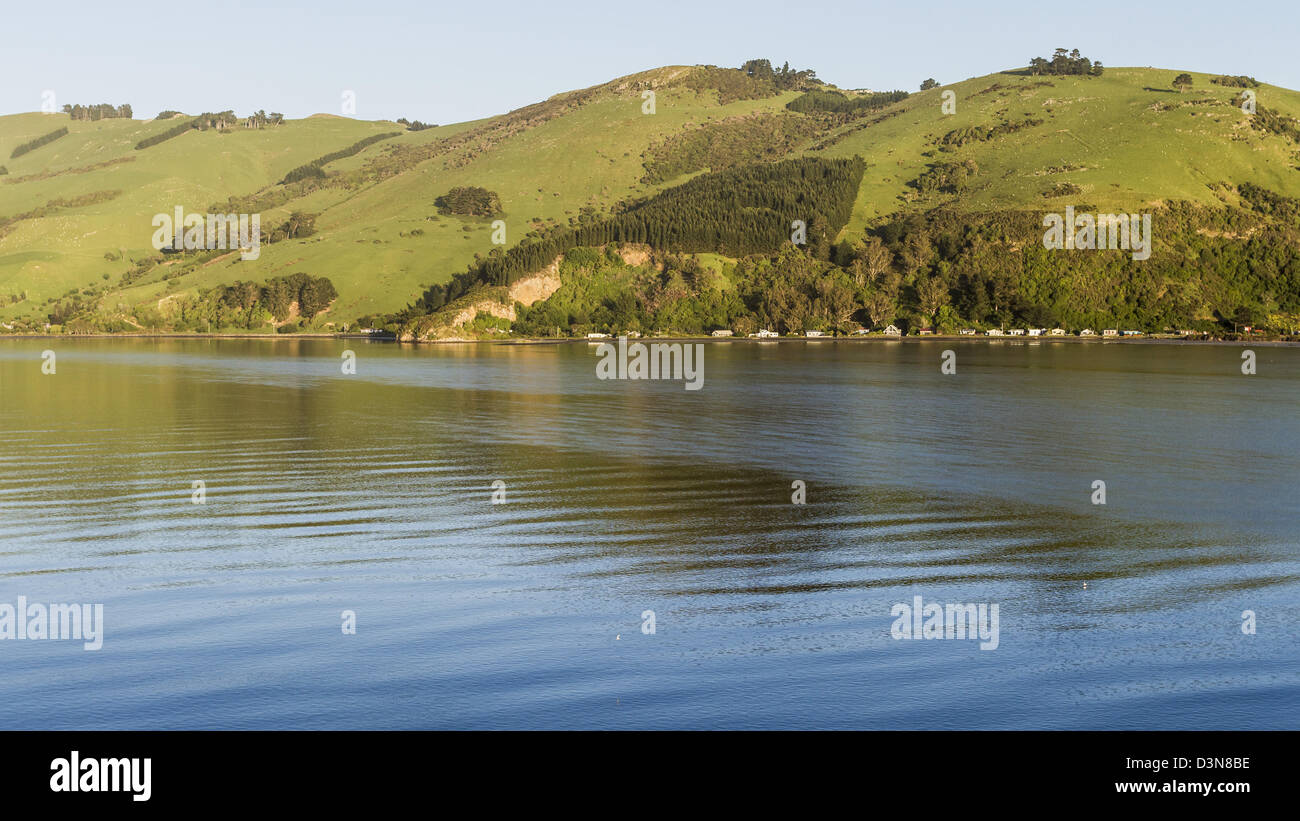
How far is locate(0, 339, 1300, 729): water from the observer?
17.5 m

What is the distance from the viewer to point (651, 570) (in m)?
26.2

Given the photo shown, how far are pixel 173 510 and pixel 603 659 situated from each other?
66.9 ft

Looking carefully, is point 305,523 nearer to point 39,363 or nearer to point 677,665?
point 677,665

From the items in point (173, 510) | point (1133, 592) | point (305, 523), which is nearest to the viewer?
point (1133, 592)

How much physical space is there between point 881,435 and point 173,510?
3338cm

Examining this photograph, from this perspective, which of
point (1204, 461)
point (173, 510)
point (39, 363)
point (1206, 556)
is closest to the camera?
point (1206, 556)

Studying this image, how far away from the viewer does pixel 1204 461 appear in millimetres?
46281

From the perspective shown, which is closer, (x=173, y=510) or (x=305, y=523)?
(x=305, y=523)

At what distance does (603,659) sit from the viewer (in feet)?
63.4

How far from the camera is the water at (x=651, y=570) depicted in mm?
17484
